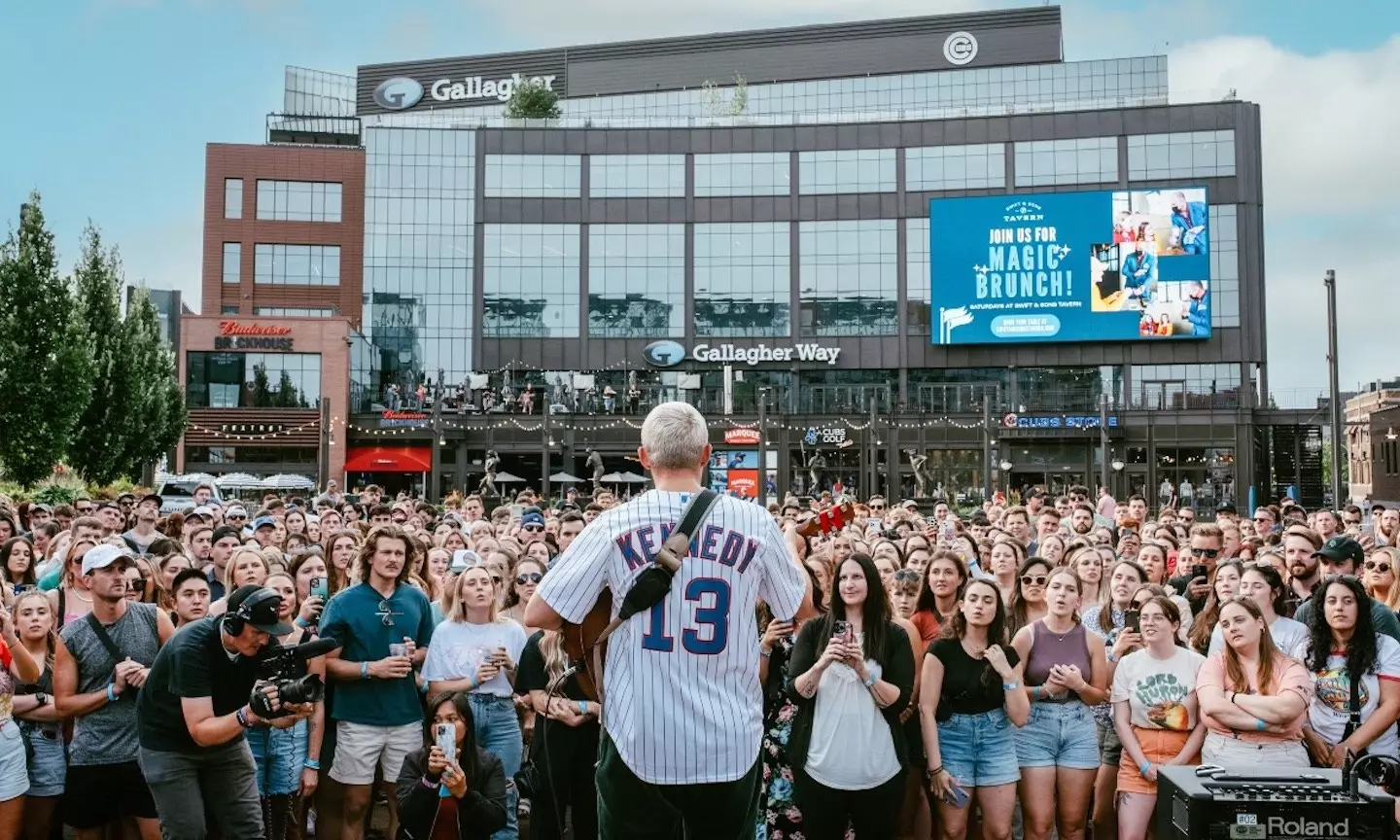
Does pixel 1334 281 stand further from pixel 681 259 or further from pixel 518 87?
pixel 518 87

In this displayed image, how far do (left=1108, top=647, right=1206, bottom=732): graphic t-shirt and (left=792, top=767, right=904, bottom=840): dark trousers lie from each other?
162 centimetres

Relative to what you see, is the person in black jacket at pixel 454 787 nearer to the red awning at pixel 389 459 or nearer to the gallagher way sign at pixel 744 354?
the red awning at pixel 389 459

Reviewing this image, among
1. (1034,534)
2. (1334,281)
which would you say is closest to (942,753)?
(1034,534)

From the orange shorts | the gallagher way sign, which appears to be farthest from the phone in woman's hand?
the gallagher way sign

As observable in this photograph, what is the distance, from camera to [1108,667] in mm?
6855

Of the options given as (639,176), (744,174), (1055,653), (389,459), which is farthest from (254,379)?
(1055,653)

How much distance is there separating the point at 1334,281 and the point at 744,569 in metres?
19.9

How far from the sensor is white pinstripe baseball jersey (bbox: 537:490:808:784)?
3.48 m

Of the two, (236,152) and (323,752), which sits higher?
(236,152)

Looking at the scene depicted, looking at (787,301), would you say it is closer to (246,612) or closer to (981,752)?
(981,752)

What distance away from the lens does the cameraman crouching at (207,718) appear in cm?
507

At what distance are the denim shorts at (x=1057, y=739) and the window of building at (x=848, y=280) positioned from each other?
48753 mm

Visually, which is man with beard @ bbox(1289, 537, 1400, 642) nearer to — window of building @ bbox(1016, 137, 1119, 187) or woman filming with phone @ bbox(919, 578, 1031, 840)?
woman filming with phone @ bbox(919, 578, 1031, 840)

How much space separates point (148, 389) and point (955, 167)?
37167 mm
